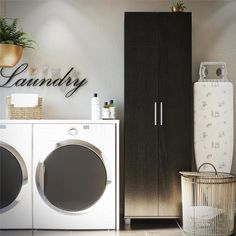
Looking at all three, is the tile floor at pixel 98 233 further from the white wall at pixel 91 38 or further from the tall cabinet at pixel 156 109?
the white wall at pixel 91 38

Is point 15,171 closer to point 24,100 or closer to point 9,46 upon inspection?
point 24,100

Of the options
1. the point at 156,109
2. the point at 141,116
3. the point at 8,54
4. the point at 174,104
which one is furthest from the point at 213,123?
the point at 8,54

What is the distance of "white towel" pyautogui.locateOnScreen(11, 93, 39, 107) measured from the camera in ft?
11.9

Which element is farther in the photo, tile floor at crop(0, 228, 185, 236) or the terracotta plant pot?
tile floor at crop(0, 228, 185, 236)

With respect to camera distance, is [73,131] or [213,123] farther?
[213,123]

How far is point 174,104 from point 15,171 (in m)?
1.58

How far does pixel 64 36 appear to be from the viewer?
402 cm

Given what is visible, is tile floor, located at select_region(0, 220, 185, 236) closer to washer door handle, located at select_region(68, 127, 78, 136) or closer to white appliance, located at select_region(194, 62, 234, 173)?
white appliance, located at select_region(194, 62, 234, 173)

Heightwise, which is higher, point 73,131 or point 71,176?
point 73,131

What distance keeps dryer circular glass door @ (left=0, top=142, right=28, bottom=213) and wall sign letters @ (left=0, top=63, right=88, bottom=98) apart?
82cm

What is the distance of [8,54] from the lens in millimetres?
2348


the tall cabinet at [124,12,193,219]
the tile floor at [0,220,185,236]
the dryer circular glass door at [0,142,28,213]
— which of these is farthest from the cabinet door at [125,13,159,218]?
Answer: the dryer circular glass door at [0,142,28,213]

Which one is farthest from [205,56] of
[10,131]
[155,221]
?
[10,131]

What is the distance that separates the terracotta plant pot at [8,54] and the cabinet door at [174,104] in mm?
1566
